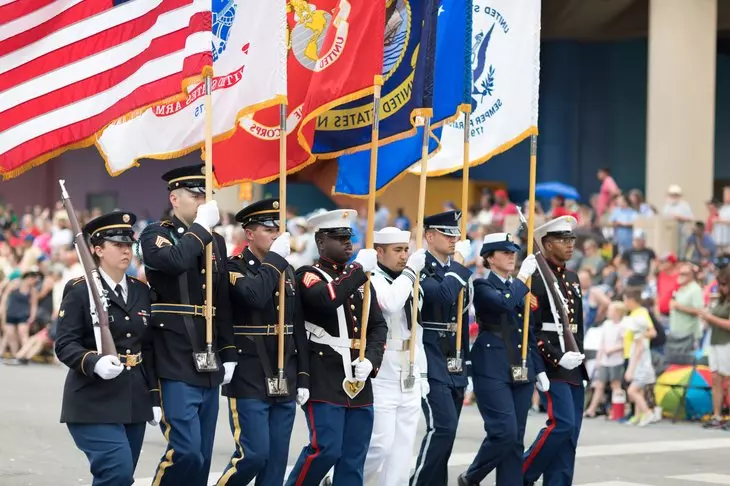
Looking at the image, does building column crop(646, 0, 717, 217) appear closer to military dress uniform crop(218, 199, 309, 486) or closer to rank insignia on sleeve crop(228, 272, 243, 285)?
military dress uniform crop(218, 199, 309, 486)

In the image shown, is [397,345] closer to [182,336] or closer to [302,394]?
[302,394]

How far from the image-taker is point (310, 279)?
29.4ft

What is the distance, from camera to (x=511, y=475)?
1000 cm

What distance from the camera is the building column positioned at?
81.2 feet

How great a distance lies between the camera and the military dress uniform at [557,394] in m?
10.2

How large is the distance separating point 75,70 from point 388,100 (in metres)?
2.58

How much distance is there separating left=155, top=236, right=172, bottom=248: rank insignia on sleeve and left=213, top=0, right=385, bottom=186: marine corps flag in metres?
1.62

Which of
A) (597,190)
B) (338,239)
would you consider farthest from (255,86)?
(597,190)

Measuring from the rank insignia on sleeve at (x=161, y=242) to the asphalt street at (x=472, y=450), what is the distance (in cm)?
318

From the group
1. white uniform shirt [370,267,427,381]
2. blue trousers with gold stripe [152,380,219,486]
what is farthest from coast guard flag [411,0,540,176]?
blue trousers with gold stripe [152,380,219,486]

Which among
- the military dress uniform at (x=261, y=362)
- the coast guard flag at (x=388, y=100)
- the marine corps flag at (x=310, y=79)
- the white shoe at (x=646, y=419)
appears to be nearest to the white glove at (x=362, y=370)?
the military dress uniform at (x=261, y=362)

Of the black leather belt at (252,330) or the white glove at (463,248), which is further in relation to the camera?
the white glove at (463,248)

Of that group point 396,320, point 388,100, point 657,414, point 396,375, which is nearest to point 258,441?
point 396,375

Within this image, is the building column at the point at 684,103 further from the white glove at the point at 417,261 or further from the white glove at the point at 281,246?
the white glove at the point at 281,246
